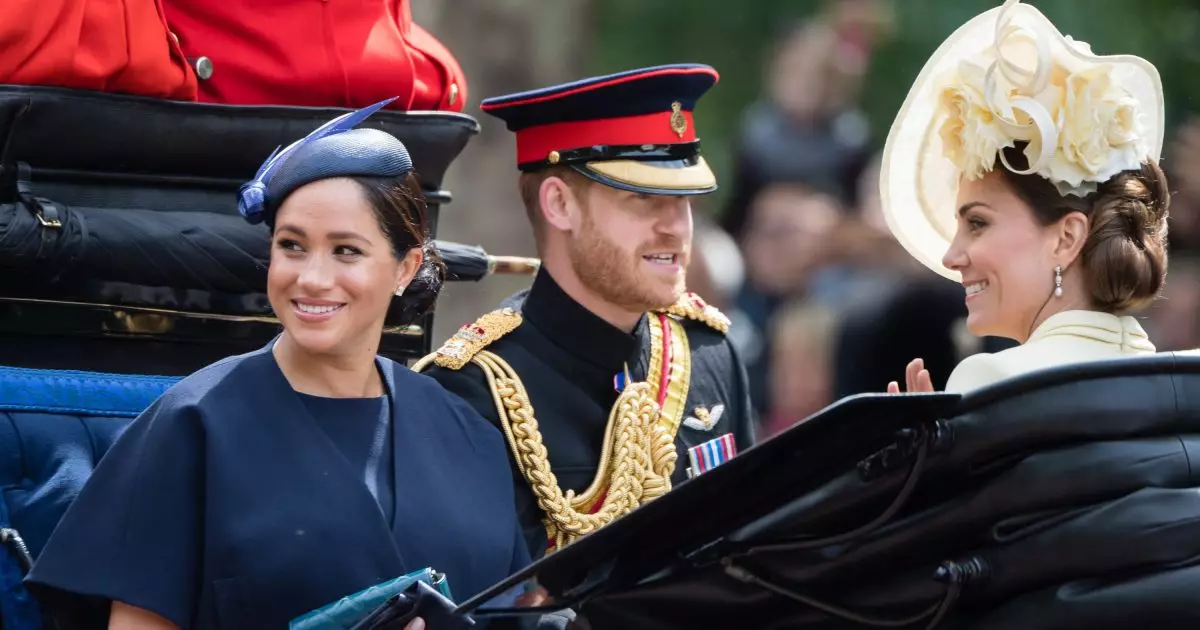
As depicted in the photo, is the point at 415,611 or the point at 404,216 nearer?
the point at 415,611

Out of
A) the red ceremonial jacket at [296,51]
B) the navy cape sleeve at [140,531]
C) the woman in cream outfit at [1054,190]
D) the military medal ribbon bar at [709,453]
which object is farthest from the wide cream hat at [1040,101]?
the navy cape sleeve at [140,531]

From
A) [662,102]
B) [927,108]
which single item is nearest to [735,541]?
[927,108]

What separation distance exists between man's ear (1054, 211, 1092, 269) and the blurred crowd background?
351 centimetres

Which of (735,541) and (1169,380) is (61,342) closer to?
(735,541)

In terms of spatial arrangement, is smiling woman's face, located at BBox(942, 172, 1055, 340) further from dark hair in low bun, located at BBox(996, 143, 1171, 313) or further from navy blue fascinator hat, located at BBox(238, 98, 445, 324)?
navy blue fascinator hat, located at BBox(238, 98, 445, 324)

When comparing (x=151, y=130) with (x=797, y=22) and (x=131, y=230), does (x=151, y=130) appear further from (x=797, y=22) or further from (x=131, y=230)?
(x=797, y=22)

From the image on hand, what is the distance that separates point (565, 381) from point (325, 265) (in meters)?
1.04

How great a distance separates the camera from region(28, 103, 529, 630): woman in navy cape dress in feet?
10.4

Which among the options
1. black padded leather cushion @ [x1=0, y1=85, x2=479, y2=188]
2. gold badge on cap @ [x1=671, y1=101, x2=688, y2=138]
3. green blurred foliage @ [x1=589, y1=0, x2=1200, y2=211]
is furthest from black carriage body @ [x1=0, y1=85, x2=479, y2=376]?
green blurred foliage @ [x1=589, y1=0, x2=1200, y2=211]

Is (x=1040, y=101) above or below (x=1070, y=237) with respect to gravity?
above

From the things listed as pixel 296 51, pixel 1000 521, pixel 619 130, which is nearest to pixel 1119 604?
pixel 1000 521

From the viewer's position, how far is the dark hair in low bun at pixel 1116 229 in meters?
3.34

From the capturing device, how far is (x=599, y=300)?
4.40 m

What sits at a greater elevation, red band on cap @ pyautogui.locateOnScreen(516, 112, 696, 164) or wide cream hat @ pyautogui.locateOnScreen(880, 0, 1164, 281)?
wide cream hat @ pyautogui.locateOnScreen(880, 0, 1164, 281)
